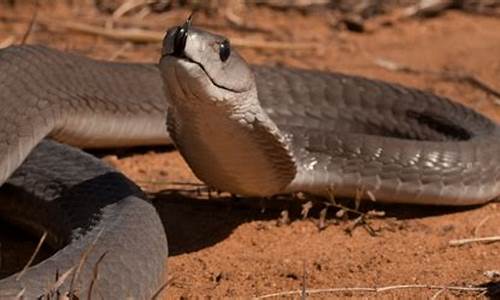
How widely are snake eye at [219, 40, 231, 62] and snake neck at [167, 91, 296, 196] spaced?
16 cm

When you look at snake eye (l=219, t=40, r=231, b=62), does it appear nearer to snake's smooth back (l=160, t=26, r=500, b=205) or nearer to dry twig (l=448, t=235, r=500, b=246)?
snake's smooth back (l=160, t=26, r=500, b=205)

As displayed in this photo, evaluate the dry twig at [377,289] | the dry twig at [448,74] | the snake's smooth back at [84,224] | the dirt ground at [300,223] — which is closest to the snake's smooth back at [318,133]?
the dirt ground at [300,223]

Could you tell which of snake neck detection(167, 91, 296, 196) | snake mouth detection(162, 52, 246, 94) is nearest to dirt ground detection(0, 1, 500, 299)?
snake neck detection(167, 91, 296, 196)

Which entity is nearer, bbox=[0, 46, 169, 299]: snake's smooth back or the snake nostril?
bbox=[0, 46, 169, 299]: snake's smooth back

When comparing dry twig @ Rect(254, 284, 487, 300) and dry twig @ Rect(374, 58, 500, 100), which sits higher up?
dry twig @ Rect(254, 284, 487, 300)

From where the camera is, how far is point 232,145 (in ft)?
15.9

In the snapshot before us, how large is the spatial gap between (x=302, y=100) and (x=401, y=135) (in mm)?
552

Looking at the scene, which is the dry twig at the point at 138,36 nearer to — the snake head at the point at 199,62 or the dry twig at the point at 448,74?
the dry twig at the point at 448,74

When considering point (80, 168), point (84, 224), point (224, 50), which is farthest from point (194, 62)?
point (80, 168)

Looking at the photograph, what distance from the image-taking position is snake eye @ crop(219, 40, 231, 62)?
459 cm

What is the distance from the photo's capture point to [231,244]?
514 centimetres

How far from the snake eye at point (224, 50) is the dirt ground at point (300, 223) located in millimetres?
787

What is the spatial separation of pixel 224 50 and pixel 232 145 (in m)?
0.41

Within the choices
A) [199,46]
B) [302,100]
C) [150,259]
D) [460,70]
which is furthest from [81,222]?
[460,70]
